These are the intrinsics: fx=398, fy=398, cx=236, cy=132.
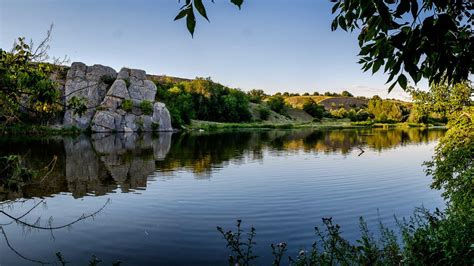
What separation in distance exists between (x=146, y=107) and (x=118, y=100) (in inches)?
247

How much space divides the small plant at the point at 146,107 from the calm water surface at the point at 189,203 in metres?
54.4

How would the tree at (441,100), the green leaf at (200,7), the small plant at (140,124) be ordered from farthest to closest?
1. the small plant at (140,124)
2. the tree at (441,100)
3. the green leaf at (200,7)

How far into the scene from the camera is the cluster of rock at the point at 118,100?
85062 mm

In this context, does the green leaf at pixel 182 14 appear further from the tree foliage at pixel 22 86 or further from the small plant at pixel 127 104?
the small plant at pixel 127 104

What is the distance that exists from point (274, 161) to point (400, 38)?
110ft

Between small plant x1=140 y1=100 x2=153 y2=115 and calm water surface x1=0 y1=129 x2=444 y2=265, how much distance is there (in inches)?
2140

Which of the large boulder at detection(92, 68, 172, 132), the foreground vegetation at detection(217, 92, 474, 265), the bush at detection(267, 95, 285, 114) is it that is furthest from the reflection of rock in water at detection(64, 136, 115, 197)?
the bush at detection(267, 95, 285, 114)

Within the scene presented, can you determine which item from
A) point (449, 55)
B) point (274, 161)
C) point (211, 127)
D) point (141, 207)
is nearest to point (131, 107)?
point (211, 127)

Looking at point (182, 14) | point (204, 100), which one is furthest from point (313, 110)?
point (182, 14)

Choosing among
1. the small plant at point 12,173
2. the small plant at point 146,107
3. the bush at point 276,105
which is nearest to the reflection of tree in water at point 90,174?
the small plant at point 12,173

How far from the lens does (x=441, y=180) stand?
14.5 metres

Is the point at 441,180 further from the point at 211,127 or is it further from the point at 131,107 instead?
the point at 211,127

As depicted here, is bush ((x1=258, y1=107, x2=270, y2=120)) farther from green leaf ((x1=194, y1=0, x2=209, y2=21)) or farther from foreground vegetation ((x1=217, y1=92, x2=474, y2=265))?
green leaf ((x1=194, y1=0, x2=209, y2=21))

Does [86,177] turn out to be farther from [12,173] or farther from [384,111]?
[384,111]
